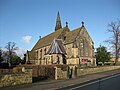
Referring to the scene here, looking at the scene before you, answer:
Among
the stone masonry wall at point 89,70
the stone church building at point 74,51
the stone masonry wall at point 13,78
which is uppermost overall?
the stone church building at point 74,51

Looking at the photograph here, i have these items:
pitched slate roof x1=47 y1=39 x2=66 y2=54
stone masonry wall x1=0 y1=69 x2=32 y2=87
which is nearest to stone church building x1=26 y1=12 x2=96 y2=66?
pitched slate roof x1=47 y1=39 x2=66 y2=54

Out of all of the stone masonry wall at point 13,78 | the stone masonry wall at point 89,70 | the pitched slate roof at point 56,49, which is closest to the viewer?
the stone masonry wall at point 13,78

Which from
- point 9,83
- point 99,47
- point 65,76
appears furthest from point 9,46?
point 9,83

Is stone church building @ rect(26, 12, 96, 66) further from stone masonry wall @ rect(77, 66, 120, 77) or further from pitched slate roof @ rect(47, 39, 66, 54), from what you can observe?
stone masonry wall @ rect(77, 66, 120, 77)

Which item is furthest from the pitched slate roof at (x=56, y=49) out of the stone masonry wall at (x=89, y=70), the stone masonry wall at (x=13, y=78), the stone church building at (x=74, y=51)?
the stone masonry wall at (x=13, y=78)

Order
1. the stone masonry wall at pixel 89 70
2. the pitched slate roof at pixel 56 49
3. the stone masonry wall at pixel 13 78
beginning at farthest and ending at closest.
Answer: the pitched slate roof at pixel 56 49
the stone masonry wall at pixel 89 70
the stone masonry wall at pixel 13 78

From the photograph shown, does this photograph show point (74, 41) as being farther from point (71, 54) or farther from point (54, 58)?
point (54, 58)

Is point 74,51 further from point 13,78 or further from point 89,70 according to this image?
point 13,78

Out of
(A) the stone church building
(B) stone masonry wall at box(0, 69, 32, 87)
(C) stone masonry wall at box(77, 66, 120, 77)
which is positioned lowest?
(C) stone masonry wall at box(77, 66, 120, 77)

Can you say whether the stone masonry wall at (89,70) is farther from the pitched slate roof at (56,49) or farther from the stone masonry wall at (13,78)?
the pitched slate roof at (56,49)

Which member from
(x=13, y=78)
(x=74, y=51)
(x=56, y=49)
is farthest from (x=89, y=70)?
(x=56, y=49)

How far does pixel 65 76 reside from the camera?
23156mm

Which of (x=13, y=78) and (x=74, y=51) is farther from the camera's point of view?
(x=74, y=51)

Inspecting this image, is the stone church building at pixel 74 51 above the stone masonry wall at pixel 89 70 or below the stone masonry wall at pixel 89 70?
above
